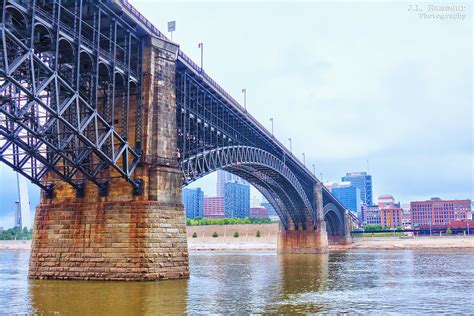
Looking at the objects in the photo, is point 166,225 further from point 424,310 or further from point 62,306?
point 424,310

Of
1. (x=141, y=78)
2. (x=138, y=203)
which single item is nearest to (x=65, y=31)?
(x=141, y=78)

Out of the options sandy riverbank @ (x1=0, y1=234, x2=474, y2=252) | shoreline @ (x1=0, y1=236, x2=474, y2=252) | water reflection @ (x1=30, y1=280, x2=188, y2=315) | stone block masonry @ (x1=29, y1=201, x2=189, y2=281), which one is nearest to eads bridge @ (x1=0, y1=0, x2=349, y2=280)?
stone block masonry @ (x1=29, y1=201, x2=189, y2=281)

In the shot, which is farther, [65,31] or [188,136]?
[188,136]

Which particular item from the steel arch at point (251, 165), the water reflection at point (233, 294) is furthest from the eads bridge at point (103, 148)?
the steel arch at point (251, 165)

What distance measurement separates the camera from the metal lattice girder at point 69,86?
91.6 feet

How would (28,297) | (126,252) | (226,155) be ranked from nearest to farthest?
(28,297) → (126,252) → (226,155)

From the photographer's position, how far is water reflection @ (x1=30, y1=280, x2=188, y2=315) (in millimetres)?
23297

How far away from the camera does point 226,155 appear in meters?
56.1

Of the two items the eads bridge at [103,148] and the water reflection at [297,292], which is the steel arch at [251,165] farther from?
the water reflection at [297,292]

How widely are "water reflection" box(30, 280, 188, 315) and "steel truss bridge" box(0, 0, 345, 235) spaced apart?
7178 mm

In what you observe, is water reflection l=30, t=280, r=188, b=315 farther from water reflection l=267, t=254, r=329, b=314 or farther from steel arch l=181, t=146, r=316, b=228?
steel arch l=181, t=146, r=316, b=228

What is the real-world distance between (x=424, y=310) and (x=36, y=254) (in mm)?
25836

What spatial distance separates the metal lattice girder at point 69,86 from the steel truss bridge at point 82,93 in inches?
2.5

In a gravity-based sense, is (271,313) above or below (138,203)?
below
